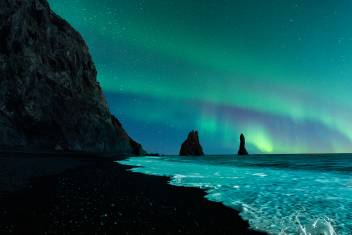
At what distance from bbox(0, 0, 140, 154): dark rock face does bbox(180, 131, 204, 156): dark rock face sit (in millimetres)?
96419

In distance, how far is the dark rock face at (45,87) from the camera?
204 feet

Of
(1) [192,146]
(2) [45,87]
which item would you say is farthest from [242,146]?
(2) [45,87]

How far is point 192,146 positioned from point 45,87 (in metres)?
136

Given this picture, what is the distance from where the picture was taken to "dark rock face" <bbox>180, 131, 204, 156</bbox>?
634 ft

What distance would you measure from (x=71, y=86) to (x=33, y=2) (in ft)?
92.8

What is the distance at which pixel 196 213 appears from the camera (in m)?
7.61

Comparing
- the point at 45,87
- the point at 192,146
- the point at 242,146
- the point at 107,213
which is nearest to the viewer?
the point at 107,213

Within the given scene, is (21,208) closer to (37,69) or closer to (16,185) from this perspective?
(16,185)

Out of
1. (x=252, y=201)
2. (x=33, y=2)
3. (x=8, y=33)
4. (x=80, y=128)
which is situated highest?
(x=33, y=2)

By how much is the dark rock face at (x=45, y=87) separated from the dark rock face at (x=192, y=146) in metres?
96.4

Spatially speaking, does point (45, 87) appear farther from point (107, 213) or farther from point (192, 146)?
point (192, 146)

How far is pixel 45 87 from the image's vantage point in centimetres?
7362

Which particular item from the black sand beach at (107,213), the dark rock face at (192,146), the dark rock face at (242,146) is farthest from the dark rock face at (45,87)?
the dark rock face at (242,146)

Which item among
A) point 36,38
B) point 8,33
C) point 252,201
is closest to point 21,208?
point 252,201
